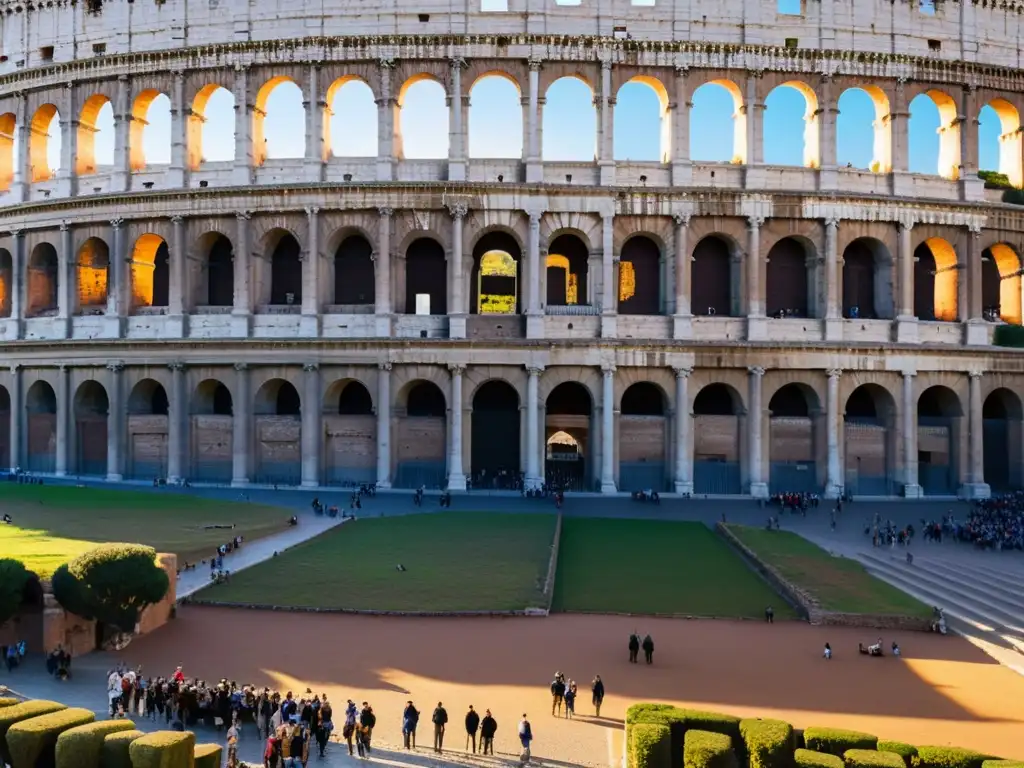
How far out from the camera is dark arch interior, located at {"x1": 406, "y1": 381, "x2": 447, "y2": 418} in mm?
37719

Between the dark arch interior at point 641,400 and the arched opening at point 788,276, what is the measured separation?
6734mm

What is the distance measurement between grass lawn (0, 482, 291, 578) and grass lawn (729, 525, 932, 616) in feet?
53.7

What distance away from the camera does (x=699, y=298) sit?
37.5 metres

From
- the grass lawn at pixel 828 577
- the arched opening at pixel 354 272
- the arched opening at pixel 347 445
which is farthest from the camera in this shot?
the arched opening at pixel 354 272

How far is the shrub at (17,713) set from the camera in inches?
448

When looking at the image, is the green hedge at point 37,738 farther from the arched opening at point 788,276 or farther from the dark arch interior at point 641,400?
the arched opening at point 788,276

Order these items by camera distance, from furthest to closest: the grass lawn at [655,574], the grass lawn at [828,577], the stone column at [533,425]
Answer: the stone column at [533,425] < the grass lawn at [655,574] < the grass lawn at [828,577]

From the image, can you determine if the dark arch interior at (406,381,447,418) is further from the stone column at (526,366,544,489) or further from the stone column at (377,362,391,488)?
the stone column at (526,366,544,489)

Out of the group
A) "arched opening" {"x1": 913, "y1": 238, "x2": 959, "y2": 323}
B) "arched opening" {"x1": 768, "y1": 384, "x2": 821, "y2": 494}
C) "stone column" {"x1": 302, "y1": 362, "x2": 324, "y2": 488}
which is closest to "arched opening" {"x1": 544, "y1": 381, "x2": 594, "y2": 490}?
"arched opening" {"x1": 768, "y1": 384, "x2": 821, "y2": 494}

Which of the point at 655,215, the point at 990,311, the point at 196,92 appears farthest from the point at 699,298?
the point at 196,92

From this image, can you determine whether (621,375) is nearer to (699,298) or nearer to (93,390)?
(699,298)

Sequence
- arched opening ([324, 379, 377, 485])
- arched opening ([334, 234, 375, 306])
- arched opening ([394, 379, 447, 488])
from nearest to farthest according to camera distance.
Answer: arched opening ([394, 379, 447, 488]), arched opening ([324, 379, 377, 485]), arched opening ([334, 234, 375, 306])

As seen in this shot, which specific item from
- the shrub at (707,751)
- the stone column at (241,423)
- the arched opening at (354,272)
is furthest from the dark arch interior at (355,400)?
the shrub at (707,751)

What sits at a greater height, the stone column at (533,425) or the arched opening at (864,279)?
the arched opening at (864,279)
